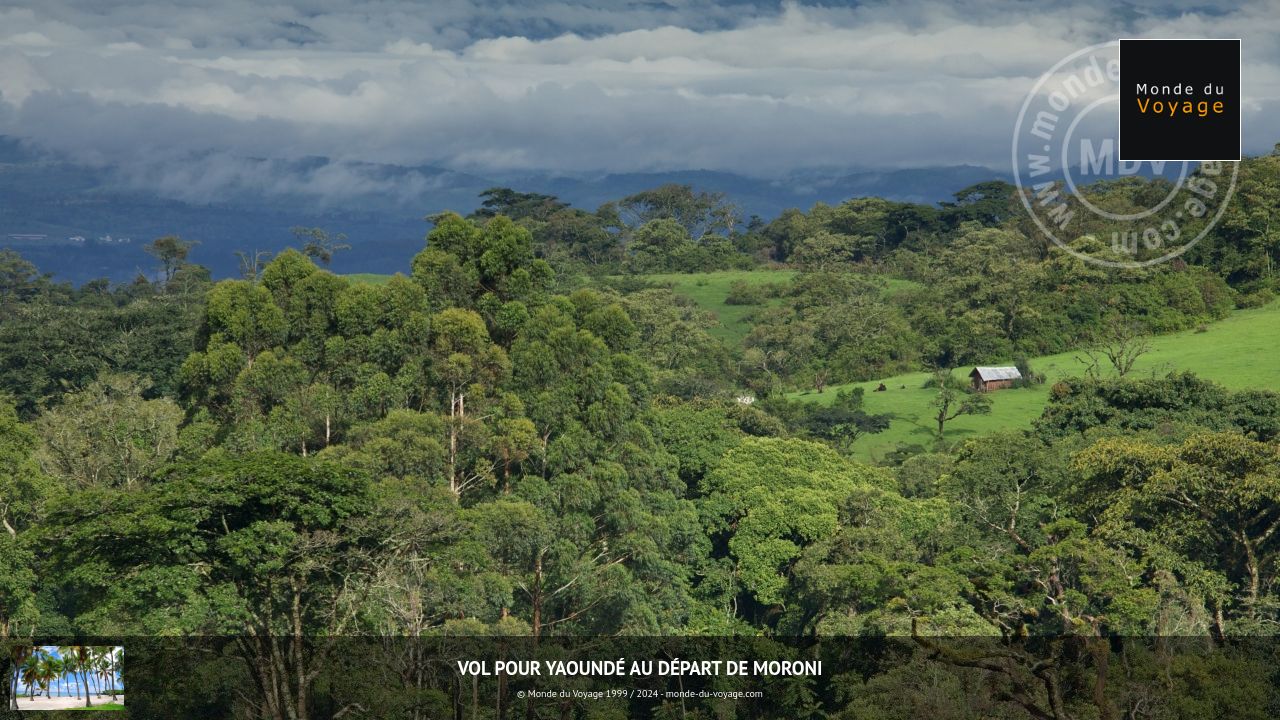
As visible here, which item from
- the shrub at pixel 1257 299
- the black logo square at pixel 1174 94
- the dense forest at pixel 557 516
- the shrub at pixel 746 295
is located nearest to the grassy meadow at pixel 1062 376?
the shrub at pixel 1257 299

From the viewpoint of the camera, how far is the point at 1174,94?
4338 cm

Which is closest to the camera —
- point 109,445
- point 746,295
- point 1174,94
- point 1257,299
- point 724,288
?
point 109,445

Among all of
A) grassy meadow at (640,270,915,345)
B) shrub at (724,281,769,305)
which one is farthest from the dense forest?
shrub at (724,281,769,305)

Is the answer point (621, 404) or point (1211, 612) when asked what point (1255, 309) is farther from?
point (621, 404)

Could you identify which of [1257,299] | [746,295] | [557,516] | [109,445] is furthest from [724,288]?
[557,516]

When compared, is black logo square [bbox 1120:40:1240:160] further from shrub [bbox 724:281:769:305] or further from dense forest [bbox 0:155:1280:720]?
shrub [bbox 724:281:769:305]

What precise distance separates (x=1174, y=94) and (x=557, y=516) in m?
27.2

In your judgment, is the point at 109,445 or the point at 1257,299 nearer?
the point at 109,445

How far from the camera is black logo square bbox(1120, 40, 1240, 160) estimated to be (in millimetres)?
39531

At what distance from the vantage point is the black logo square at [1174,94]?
3953cm

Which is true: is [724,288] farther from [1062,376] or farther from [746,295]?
[1062,376]

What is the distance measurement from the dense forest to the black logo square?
8284 mm

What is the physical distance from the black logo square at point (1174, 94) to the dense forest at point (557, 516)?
27.2ft

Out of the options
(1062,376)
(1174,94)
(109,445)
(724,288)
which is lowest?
(1062,376)
